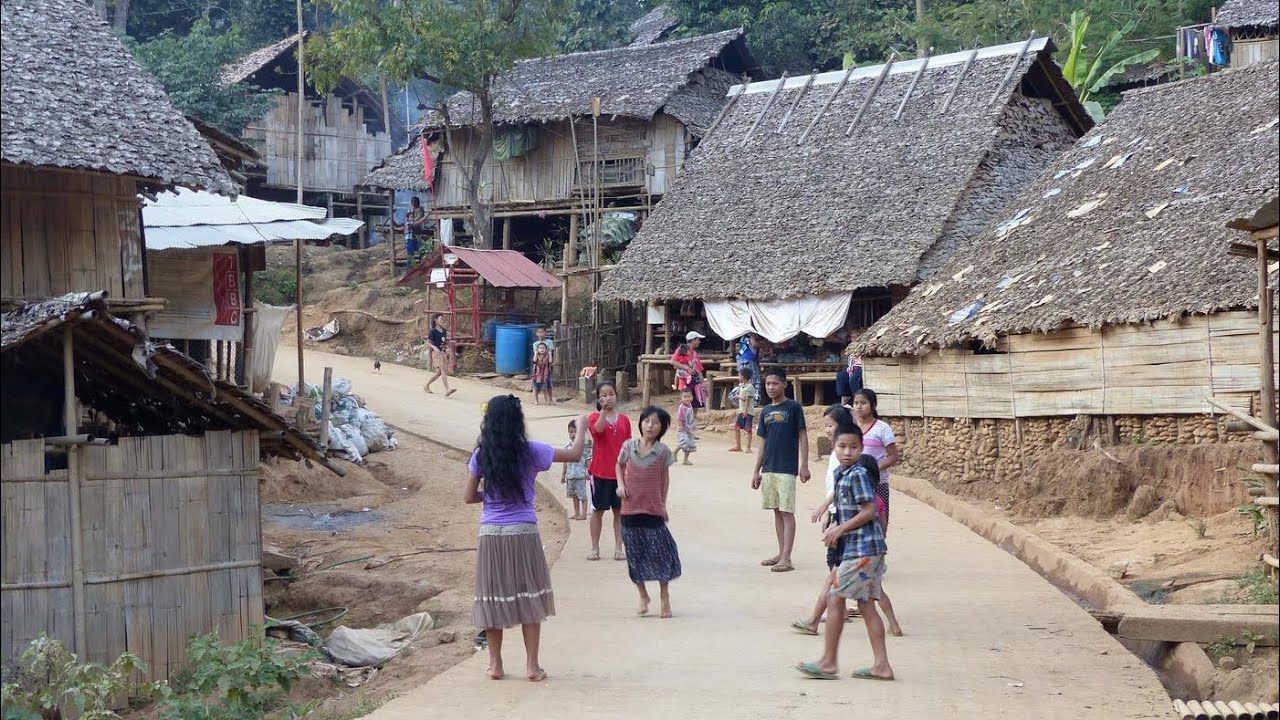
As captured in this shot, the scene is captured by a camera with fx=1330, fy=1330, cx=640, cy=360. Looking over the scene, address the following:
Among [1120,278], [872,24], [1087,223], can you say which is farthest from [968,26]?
[1120,278]

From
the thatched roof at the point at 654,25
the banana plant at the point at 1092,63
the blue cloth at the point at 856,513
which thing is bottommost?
the blue cloth at the point at 856,513

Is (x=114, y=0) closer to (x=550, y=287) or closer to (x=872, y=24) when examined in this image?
(x=550, y=287)

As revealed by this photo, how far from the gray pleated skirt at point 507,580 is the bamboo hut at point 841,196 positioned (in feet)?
53.1

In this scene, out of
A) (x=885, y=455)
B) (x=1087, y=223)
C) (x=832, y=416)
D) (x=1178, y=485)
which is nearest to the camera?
(x=832, y=416)

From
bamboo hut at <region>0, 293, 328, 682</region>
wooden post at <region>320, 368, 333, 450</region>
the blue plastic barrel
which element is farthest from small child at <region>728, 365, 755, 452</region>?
bamboo hut at <region>0, 293, 328, 682</region>

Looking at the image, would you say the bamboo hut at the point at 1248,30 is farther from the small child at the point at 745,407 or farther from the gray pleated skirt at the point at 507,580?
the gray pleated skirt at the point at 507,580

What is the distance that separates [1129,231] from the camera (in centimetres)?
1758

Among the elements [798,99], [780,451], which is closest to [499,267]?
[798,99]

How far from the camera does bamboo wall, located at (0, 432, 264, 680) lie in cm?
930

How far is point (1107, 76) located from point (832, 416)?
2267 cm

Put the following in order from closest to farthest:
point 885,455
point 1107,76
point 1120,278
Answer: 1. point 885,455
2. point 1120,278
3. point 1107,76

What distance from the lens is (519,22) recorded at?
30.8 meters

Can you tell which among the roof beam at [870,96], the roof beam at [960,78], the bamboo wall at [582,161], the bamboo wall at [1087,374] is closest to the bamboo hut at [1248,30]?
the roof beam at [960,78]

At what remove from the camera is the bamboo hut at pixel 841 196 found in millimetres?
24031
